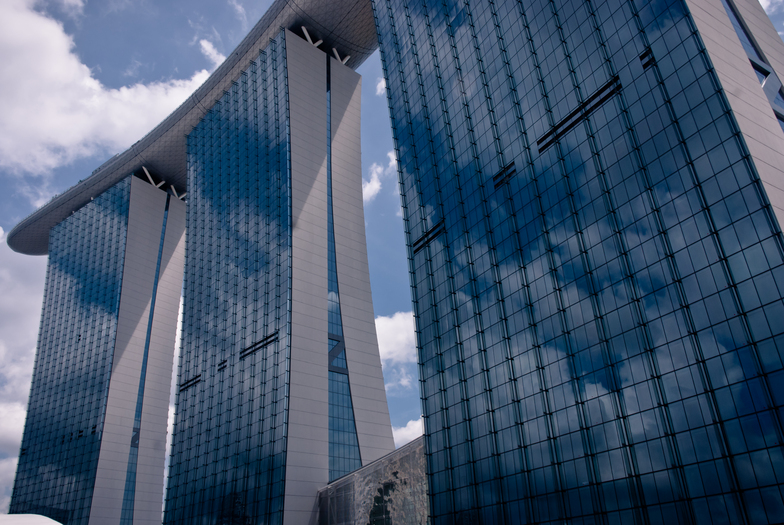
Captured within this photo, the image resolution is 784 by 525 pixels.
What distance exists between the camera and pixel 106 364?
3091 inches

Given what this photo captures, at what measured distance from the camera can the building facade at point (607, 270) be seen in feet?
80.2

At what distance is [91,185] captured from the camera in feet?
304

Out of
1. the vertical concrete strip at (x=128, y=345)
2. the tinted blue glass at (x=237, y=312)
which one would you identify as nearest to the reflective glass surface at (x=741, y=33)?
the tinted blue glass at (x=237, y=312)

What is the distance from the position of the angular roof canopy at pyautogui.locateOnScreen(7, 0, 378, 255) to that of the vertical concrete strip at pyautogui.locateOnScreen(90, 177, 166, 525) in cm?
517

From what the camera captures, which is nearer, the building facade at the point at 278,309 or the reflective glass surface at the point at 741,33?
the reflective glass surface at the point at 741,33

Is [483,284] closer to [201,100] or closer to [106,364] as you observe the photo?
[201,100]

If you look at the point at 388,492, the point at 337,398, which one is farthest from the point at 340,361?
the point at 388,492

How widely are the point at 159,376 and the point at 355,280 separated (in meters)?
38.2

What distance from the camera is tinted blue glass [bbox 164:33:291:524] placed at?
2051 inches

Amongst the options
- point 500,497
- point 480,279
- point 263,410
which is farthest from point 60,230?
point 500,497

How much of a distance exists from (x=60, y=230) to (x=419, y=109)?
76.5 m

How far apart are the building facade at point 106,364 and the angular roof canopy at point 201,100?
8.61 ft

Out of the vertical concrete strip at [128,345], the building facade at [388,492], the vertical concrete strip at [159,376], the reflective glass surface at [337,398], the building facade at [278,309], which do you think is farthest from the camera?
the vertical concrete strip at [159,376]

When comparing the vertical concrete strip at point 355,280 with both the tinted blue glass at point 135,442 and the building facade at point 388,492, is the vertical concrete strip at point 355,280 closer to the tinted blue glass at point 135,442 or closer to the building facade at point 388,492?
the building facade at point 388,492
